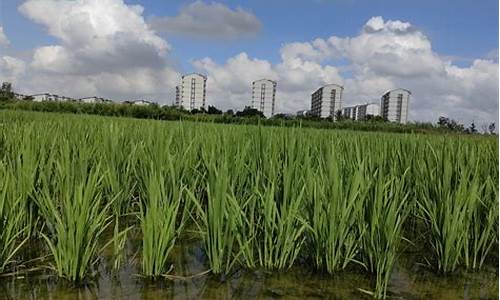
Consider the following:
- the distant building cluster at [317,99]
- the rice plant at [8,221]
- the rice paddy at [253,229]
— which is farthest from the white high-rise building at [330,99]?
the rice plant at [8,221]

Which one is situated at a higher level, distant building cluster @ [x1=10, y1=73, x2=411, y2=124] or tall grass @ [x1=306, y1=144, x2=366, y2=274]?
distant building cluster @ [x1=10, y1=73, x2=411, y2=124]

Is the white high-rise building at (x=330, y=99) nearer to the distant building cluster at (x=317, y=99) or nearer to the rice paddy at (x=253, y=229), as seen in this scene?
the distant building cluster at (x=317, y=99)

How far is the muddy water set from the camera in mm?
1811

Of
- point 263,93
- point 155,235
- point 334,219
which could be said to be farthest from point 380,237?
point 263,93

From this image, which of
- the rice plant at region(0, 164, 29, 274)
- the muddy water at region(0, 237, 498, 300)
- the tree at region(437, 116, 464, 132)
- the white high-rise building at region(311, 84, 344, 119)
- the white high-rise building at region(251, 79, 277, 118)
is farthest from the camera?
the white high-rise building at region(311, 84, 344, 119)

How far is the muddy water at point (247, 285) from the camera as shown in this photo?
71.3 inches

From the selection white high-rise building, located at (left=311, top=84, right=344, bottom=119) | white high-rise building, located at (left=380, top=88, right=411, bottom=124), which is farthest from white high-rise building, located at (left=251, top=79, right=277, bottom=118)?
white high-rise building, located at (left=380, top=88, right=411, bottom=124)

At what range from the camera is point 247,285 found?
1.94 meters

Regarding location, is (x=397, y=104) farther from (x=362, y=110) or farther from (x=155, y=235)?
(x=155, y=235)

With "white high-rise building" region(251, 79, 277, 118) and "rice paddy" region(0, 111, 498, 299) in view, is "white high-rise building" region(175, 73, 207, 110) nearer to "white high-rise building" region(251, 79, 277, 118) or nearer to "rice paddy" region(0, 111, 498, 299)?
"white high-rise building" region(251, 79, 277, 118)

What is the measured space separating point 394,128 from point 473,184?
20285 mm

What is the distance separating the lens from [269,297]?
1.85 meters

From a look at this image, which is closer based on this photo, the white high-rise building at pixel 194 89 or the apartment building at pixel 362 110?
the white high-rise building at pixel 194 89

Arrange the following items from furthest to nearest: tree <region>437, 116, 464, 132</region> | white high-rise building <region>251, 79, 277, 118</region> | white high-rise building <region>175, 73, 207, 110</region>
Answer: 1. white high-rise building <region>251, 79, 277, 118</region>
2. white high-rise building <region>175, 73, 207, 110</region>
3. tree <region>437, 116, 464, 132</region>
